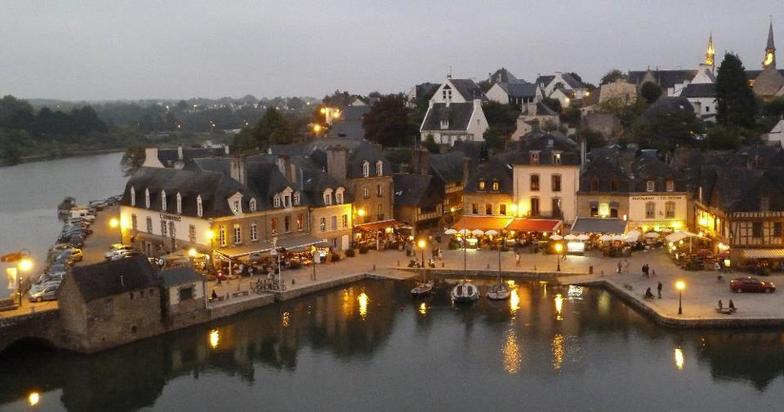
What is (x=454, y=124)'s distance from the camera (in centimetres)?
6438

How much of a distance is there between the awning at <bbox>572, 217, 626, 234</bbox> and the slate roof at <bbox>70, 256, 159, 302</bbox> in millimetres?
22069

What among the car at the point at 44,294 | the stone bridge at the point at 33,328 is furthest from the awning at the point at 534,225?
the stone bridge at the point at 33,328

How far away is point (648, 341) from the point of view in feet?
97.8

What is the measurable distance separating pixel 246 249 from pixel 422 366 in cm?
1403

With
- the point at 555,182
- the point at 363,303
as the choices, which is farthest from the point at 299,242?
the point at 555,182

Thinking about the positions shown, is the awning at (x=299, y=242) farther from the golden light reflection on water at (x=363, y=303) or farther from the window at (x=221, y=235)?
the golden light reflection on water at (x=363, y=303)

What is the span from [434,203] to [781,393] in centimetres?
2648

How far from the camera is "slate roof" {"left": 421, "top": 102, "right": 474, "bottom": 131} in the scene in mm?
64188

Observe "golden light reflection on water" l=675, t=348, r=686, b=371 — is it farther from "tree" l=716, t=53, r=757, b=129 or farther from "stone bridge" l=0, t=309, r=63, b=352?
"tree" l=716, t=53, r=757, b=129

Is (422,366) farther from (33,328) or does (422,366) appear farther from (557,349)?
(33,328)

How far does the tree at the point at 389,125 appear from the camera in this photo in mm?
63375

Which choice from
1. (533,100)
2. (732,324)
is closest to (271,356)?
(732,324)

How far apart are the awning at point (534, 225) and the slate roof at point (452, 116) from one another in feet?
62.7

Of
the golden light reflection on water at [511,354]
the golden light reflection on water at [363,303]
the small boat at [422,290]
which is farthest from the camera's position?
the small boat at [422,290]
